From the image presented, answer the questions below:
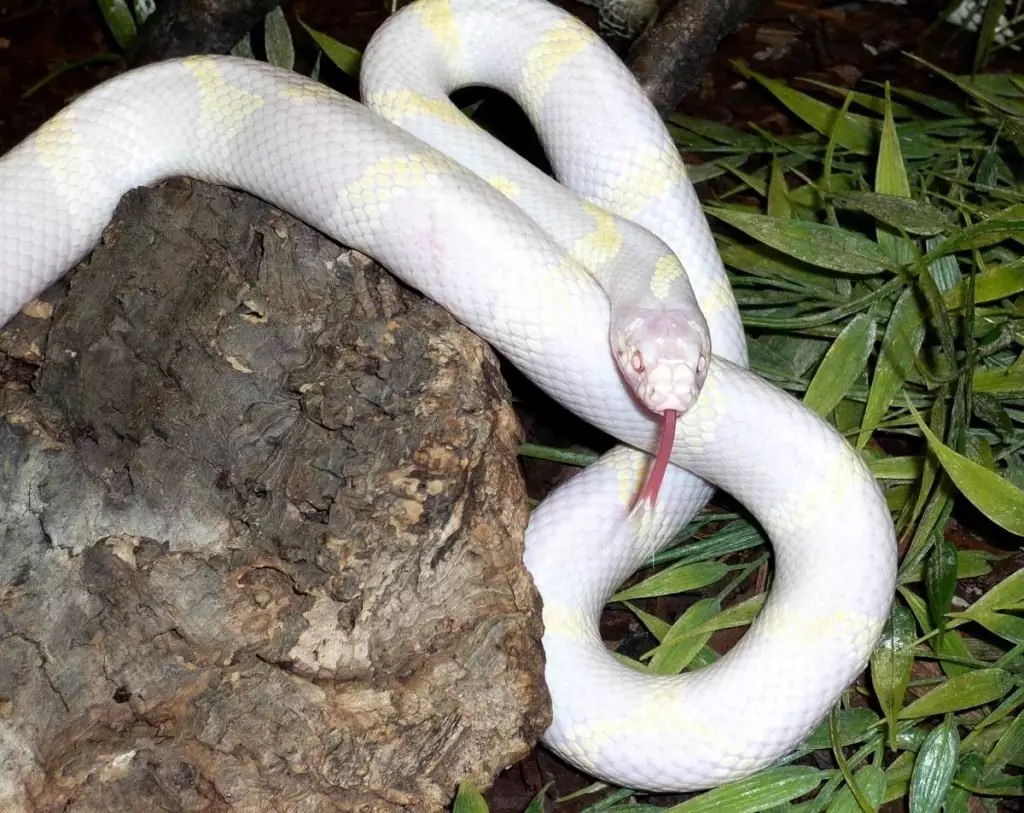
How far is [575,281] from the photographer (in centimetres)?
239

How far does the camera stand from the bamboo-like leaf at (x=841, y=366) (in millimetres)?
2916

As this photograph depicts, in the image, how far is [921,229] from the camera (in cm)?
299

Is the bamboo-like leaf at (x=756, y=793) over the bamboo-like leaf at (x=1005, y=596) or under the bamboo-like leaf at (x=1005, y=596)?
under

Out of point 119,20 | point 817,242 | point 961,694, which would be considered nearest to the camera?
point 961,694

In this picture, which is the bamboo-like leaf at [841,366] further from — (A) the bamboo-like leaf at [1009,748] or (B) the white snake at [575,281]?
(A) the bamboo-like leaf at [1009,748]

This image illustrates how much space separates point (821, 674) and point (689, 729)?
339 millimetres

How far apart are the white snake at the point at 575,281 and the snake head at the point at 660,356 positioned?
0.29 feet

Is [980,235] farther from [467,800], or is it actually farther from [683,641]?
[467,800]

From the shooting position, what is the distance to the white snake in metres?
2.36

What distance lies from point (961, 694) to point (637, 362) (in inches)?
47.9

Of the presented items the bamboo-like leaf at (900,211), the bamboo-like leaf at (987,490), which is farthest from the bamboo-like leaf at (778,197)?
the bamboo-like leaf at (987,490)

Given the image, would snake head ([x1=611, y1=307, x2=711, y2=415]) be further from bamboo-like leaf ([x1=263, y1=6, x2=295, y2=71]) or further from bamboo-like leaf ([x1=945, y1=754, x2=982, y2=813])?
bamboo-like leaf ([x1=263, y1=6, x2=295, y2=71])

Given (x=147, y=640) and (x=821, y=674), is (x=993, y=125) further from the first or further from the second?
(x=147, y=640)

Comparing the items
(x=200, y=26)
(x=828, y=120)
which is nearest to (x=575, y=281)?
(x=828, y=120)
